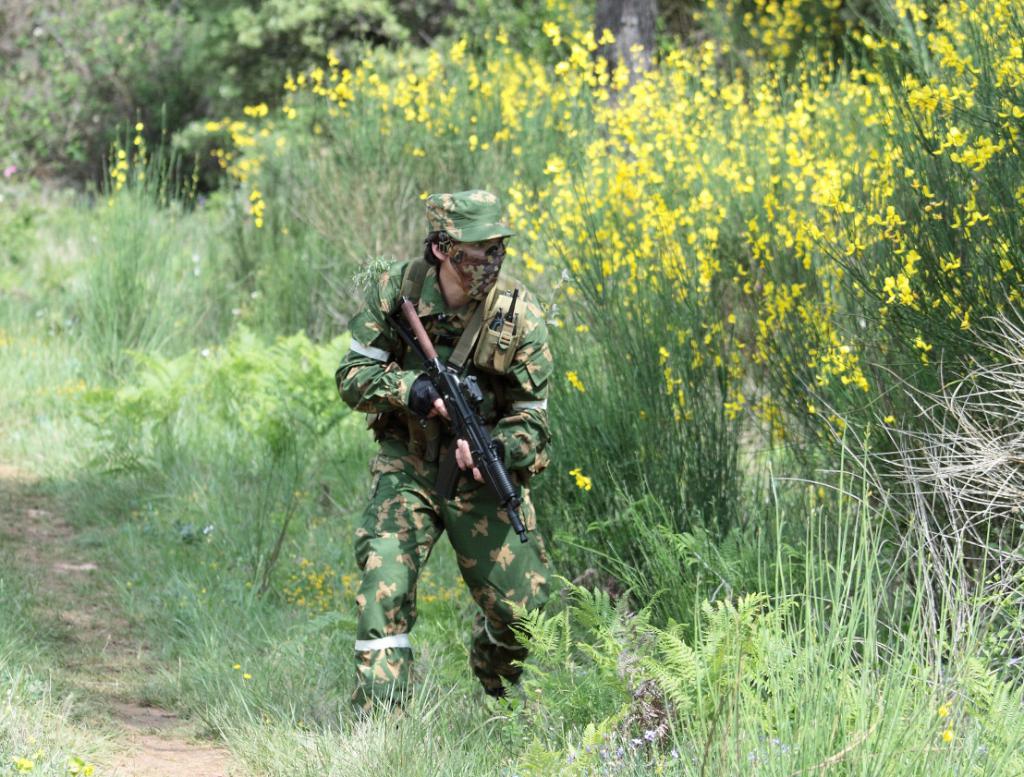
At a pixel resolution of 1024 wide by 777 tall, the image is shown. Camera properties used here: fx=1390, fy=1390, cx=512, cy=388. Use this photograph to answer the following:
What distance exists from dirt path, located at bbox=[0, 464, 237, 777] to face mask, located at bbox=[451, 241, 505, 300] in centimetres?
159

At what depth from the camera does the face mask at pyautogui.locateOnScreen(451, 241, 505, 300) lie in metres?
4.18

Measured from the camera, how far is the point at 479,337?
428 cm

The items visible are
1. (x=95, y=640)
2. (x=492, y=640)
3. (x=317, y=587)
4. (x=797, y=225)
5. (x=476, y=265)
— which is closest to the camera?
(x=476, y=265)

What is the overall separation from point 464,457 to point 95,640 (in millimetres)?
2166

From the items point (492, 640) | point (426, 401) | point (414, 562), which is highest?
point (426, 401)

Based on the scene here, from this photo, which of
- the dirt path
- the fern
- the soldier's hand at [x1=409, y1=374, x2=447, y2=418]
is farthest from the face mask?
the dirt path

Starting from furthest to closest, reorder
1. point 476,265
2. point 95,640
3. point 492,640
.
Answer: point 95,640 → point 492,640 → point 476,265

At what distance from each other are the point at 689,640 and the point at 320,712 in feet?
4.03

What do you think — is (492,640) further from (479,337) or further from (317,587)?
(317,587)

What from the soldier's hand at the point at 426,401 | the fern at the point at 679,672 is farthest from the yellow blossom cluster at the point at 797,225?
the fern at the point at 679,672

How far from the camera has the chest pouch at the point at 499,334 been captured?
4250 millimetres

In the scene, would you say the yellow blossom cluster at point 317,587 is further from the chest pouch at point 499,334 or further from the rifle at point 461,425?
the chest pouch at point 499,334

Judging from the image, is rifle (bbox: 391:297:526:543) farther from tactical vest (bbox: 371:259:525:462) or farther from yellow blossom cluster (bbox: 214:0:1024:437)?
yellow blossom cluster (bbox: 214:0:1024:437)

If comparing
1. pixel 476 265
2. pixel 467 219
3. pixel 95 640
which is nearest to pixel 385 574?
pixel 476 265
